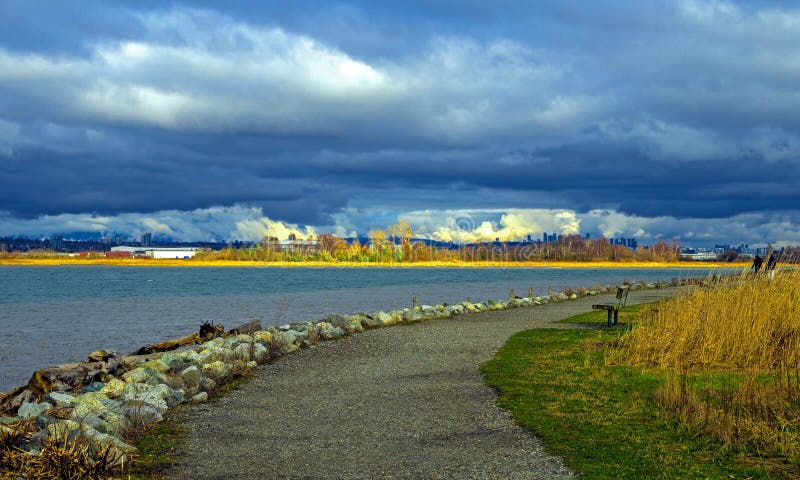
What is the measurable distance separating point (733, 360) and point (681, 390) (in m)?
3.62

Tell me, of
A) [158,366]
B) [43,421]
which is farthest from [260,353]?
[43,421]

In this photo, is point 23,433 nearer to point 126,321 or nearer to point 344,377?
point 344,377

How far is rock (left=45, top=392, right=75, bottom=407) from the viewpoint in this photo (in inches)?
467

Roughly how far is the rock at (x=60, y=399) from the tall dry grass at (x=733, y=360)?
9344mm

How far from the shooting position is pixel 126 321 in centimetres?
4100

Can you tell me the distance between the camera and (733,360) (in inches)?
574

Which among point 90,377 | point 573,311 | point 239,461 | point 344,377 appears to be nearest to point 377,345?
point 344,377

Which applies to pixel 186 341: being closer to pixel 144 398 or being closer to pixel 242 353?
pixel 242 353

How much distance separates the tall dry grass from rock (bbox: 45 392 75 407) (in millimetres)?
9344

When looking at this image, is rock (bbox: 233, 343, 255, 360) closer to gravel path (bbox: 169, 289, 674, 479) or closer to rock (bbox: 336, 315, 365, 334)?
gravel path (bbox: 169, 289, 674, 479)

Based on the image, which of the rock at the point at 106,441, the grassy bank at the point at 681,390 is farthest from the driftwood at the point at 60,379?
the grassy bank at the point at 681,390

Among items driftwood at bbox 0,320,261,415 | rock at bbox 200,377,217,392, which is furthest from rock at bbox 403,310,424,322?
rock at bbox 200,377,217,392

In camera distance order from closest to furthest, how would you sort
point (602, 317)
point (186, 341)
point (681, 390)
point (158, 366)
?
point (681, 390) → point (158, 366) → point (186, 341) → point (602, 317)

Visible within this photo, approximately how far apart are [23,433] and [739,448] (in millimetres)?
8629
